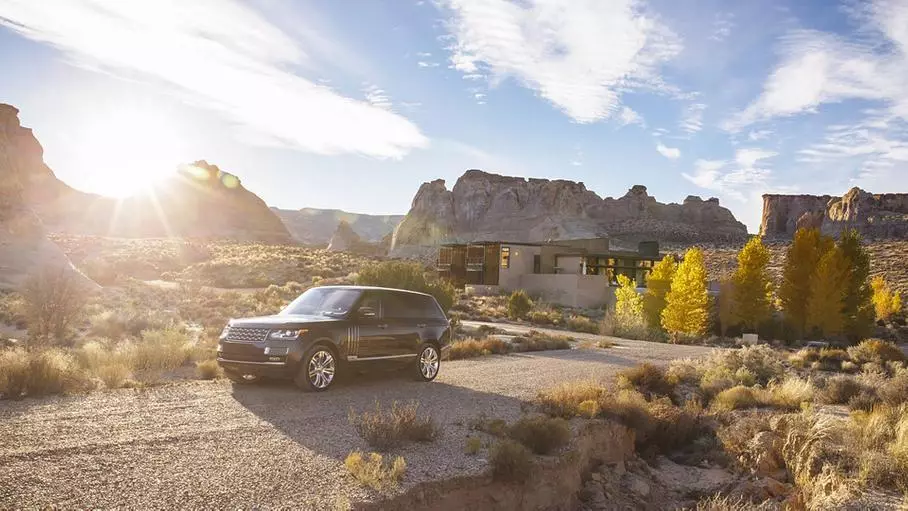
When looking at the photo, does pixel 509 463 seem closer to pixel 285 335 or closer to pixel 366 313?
pixel 285 335

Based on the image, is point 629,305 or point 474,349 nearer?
point 474,349

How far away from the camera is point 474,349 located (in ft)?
64.1

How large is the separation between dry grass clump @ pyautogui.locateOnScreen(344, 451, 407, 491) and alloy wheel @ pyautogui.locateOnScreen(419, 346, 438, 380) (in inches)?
221

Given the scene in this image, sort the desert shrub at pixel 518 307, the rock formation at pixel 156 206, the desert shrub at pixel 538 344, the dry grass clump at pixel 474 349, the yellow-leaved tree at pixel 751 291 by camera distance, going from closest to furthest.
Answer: the dry grass clump at pixel 474 349, the desert shrub at pixel 538 344, the desert shrub at pixel 518 307, the yellow-leaved tree at pixel 751 291, the rock formation at pixel 156 206

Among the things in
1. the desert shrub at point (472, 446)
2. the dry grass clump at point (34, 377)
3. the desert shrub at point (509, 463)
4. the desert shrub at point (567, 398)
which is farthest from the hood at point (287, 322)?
the desert shrub at point (509, 463)

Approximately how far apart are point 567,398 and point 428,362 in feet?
10.1

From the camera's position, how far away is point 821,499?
840 centimetres

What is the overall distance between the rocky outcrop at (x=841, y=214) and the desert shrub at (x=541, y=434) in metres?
116

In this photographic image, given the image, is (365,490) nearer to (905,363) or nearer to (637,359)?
(637,359)

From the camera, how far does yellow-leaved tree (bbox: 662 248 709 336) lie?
3834 centimetres

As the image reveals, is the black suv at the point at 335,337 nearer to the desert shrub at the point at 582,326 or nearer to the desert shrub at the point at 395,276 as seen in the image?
the desert shrub at the point at 395,276

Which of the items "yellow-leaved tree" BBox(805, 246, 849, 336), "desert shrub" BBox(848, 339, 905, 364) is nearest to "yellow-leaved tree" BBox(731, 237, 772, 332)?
"yellow-leaved tree" BBox(805, 246, 849, 336)

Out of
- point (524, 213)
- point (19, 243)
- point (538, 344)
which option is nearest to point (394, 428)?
point (538, 344)

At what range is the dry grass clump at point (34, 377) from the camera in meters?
9.73
